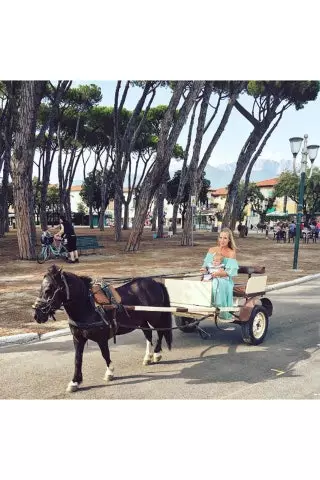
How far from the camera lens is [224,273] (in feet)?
20.4

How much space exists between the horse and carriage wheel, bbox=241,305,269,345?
4.61 ft

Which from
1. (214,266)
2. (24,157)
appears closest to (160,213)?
(24,157)

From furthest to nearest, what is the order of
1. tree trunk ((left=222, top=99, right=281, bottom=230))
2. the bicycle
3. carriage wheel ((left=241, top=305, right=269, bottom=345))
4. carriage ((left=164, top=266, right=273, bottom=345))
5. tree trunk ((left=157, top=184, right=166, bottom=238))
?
tree trunk ((left=157, top=184, right=166, bottom=238)), tree trunk ((left=222, top=99, right=281, bottom=230)), the bicycle, carriage wheel ((left=241, top=305, right=269, bottom=345)), carriage ((left=164, top=266, right=273, bottom=345))

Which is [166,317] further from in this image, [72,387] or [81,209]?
[81,209]

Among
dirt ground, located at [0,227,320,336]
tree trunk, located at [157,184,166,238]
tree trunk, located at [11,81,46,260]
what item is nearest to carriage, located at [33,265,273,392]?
dirt ground, located at [0,227,320,336]

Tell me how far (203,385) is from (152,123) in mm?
31103

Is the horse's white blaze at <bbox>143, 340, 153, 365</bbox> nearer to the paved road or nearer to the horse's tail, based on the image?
the paved road

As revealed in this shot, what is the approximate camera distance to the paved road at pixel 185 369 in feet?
15.8

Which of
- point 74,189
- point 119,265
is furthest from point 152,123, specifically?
point 74,189

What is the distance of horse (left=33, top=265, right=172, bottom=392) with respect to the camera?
4.41 m

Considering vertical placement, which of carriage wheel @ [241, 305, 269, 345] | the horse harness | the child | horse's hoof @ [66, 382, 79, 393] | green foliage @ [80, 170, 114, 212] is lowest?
horse's hoof @ [66, 382, 79, 393]

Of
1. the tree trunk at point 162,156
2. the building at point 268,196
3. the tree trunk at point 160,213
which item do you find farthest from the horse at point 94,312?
the tree trunk at point 160,213

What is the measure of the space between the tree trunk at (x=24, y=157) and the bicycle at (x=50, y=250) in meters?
0.82

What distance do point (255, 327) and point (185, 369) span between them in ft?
5.72
